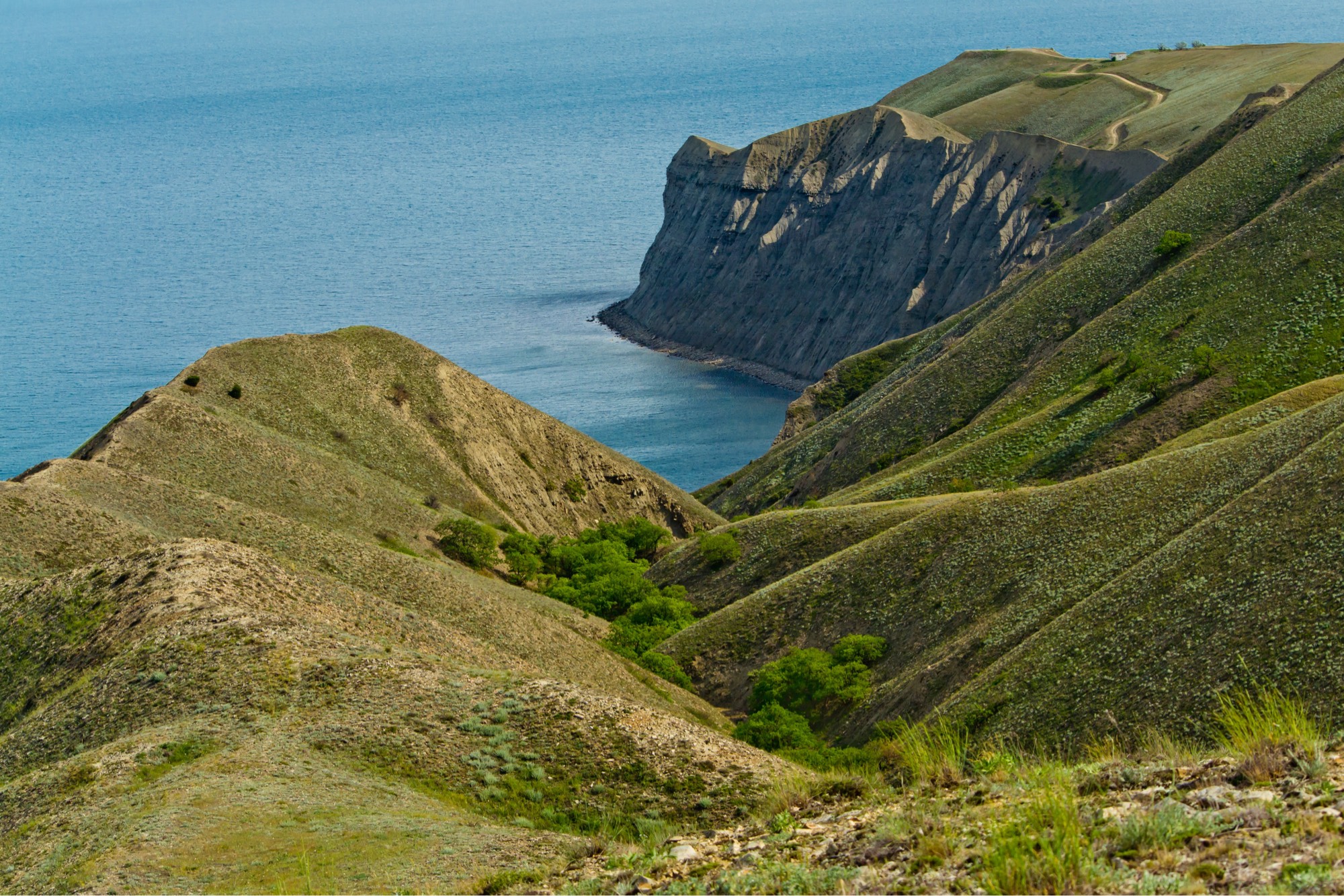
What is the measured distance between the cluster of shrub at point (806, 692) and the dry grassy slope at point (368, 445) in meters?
24.6

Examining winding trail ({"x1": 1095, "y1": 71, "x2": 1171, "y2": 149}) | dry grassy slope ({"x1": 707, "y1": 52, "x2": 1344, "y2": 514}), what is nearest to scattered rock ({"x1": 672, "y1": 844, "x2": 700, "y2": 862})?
dry grassy slope ({"x1": 707, "y1": 52, "x2": 1344, "y2": 514})

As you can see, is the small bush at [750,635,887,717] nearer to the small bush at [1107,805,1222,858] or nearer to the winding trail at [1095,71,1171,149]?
the small bush at [1107,805,1222,858]

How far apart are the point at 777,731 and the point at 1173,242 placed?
174ft

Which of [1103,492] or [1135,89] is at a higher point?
[1135,89]

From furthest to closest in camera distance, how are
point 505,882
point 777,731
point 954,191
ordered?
point 954,191 < point 777,731 < point 505,882

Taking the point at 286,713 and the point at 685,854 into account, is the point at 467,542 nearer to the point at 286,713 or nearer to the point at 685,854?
the point at 286,713

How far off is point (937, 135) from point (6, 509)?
151m

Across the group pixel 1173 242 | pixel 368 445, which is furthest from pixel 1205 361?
pixel 368 445

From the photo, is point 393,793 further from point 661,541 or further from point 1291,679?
point 661,541

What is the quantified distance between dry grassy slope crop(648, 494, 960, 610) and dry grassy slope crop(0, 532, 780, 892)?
26.7 meters

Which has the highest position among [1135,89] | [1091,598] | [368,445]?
[1135,89]

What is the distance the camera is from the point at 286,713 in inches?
1309

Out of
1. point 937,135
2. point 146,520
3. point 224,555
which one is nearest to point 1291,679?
point 224,555

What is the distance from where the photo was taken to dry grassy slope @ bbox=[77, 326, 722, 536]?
225 feet
